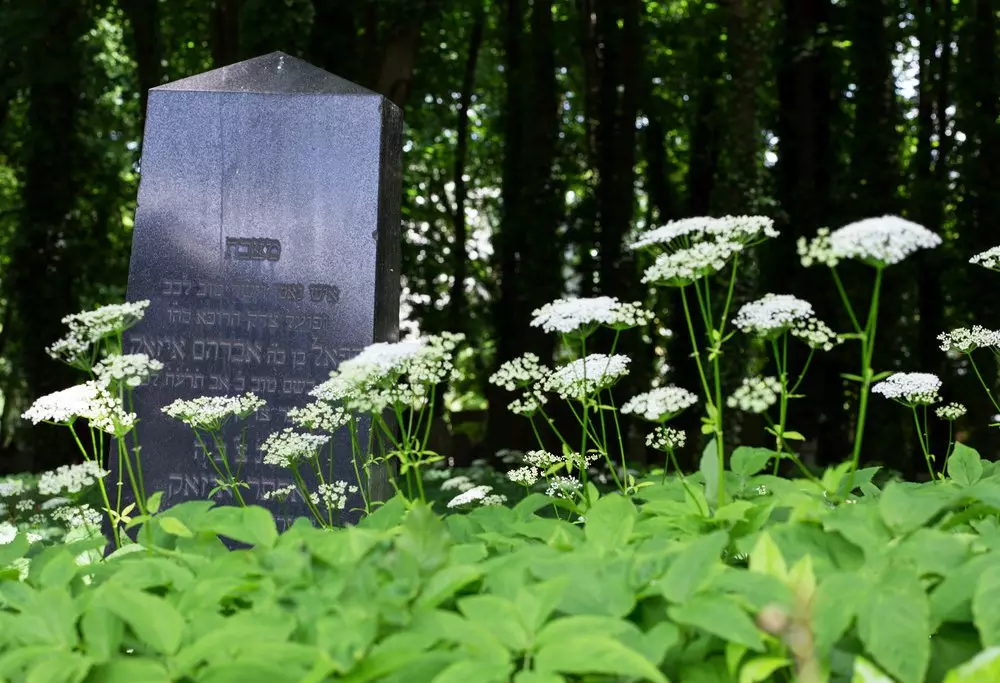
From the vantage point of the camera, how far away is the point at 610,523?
1935 millimetres

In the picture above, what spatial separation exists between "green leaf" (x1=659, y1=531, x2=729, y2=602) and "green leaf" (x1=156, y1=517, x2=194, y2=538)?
1.03 m

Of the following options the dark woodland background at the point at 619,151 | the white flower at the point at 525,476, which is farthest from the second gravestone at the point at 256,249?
the dark woodland background at the point at 619,151

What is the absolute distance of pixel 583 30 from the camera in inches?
635

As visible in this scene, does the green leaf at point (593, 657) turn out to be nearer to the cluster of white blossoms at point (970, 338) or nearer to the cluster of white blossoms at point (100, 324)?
the cluster of white blossoms at point (100, 324)

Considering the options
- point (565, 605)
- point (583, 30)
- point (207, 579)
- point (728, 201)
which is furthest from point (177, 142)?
point (583, 30)

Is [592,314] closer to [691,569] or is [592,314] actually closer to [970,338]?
[691,569]

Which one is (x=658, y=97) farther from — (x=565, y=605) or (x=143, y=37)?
(x=565, y=605)

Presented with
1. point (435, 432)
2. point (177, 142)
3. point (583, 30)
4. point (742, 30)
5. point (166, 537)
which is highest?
point (583, 30)

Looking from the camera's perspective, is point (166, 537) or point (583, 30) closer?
point (166, 537)

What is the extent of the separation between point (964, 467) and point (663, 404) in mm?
769

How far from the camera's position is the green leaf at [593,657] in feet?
4.28

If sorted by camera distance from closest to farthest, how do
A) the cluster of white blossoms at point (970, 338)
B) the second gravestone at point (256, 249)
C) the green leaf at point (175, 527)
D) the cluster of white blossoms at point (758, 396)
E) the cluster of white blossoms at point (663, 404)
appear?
the green leaf at point (175, 527) → the cluster of white blossoms at point (758, 396) → the cluster of white blossoms at point (663, 404) → the cluster of white blossoms at point (970, 338) → the second gravestone at point (256, 249)

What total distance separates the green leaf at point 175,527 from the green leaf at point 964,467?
5.77 feet

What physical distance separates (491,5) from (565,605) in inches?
762
